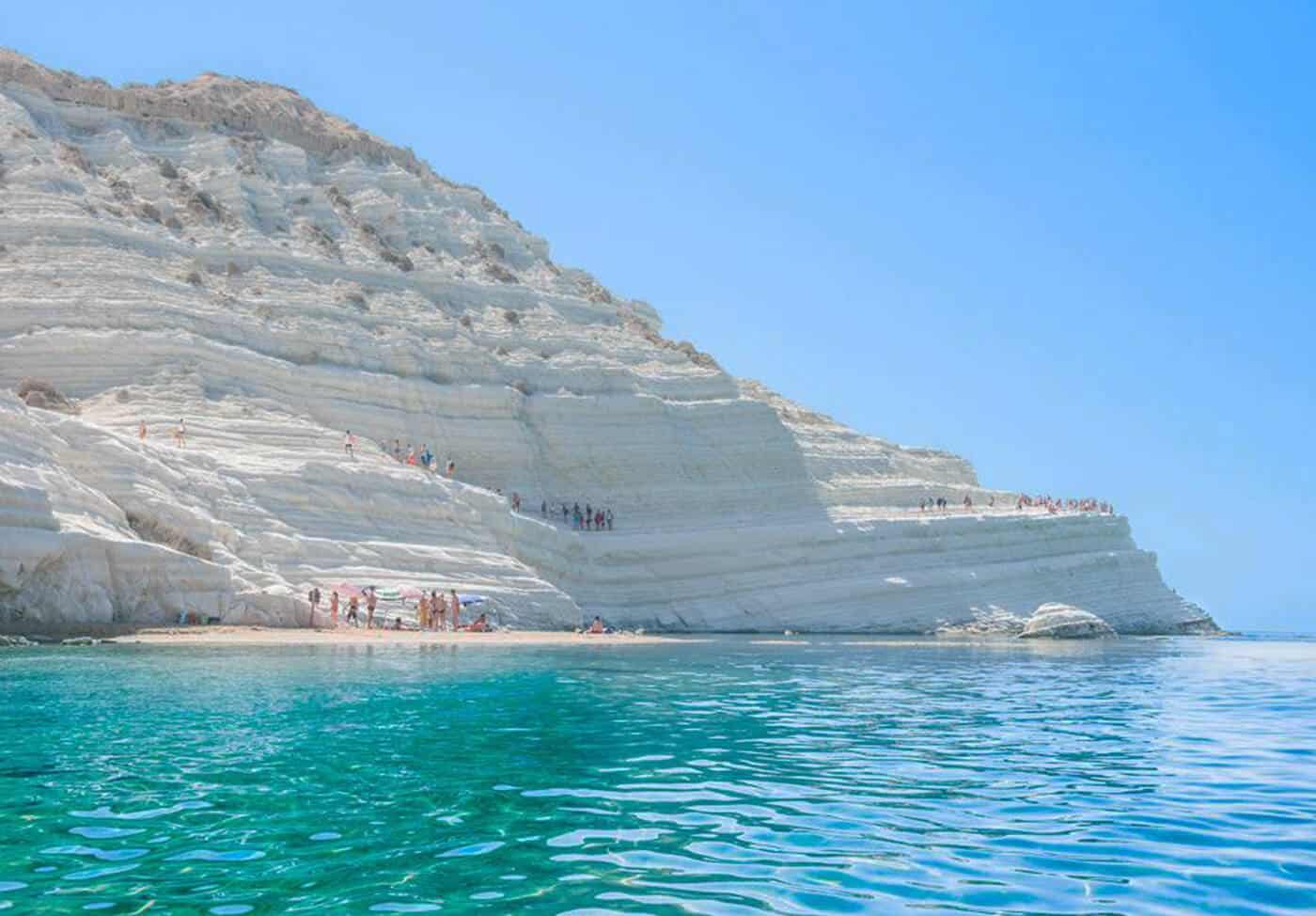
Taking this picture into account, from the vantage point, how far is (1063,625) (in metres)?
48.1

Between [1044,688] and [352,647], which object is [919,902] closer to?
[1044,688]

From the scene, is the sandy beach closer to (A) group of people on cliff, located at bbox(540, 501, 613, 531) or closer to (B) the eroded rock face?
(A) group of people on cliff, located at bbox(540, 501, 613, 531)

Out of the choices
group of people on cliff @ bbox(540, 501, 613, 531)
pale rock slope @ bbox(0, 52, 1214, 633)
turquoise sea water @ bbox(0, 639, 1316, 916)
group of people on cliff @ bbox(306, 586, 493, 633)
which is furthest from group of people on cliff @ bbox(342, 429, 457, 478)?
turquoise sea water @ bbox(0, 639, 1316, 916)

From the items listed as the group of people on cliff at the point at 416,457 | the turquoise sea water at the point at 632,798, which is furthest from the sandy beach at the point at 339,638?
the group of people on cliff at the point at 416,457

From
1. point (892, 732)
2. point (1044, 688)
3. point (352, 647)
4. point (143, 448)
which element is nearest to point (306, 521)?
point (143, 448)

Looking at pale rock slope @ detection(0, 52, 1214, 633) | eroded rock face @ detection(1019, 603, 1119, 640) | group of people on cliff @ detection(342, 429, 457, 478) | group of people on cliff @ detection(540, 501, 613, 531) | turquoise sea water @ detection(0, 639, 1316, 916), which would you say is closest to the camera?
turquoise sea water @ detection(0, 639, 1316, 916)

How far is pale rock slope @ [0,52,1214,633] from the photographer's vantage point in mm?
31547

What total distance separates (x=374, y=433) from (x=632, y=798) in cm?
3635

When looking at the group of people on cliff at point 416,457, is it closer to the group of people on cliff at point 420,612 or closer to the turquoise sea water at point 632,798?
the group of people on cliff at point 420,612

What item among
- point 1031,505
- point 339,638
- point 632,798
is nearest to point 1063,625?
point 1031,505

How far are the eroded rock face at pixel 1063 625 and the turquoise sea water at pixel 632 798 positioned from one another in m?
28.5

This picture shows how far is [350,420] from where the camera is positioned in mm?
44250

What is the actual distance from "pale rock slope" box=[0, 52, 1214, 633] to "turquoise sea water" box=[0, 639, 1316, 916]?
44.6 feet

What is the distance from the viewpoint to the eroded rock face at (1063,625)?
156ft
